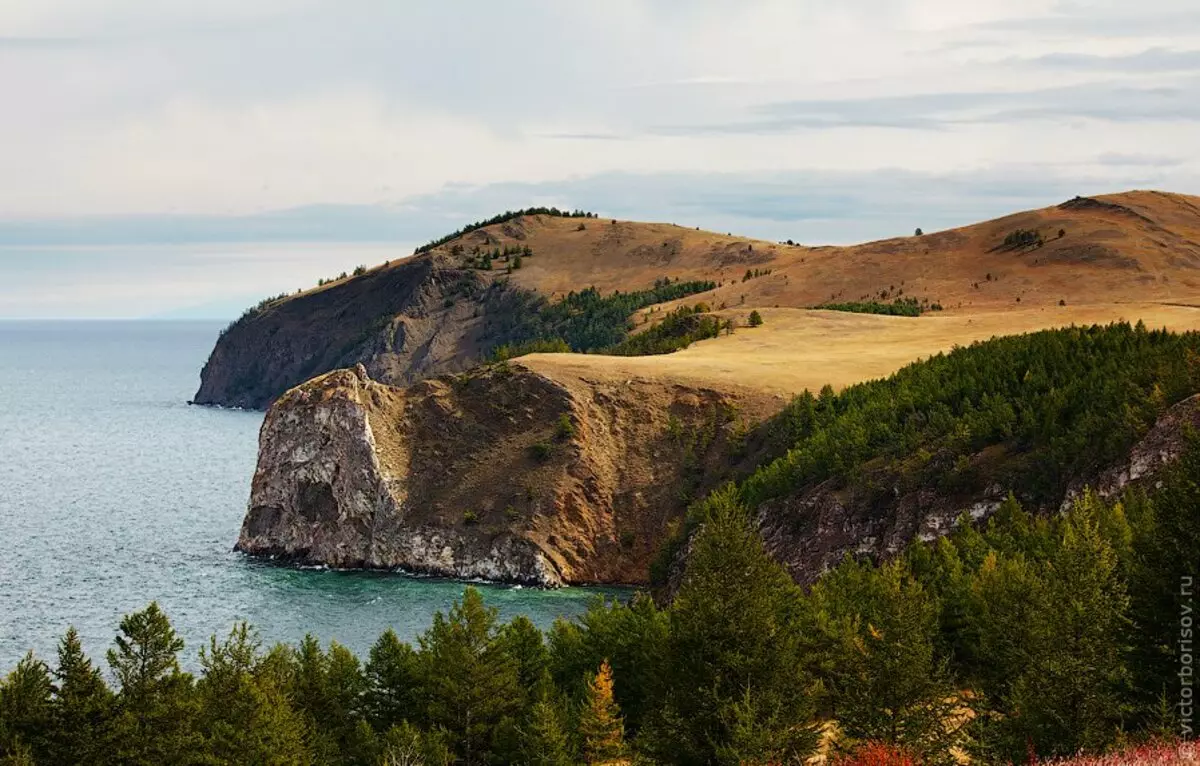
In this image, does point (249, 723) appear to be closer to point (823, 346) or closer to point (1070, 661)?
point (1070, 661)

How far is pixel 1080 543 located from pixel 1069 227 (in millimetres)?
149232

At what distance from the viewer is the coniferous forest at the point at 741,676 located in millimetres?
36125

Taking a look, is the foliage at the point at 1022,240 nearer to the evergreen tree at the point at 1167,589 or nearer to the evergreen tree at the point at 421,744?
the evergreen tree at the point at 421,744

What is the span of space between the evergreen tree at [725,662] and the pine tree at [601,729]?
606 centimetres

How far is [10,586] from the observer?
93.0 metres

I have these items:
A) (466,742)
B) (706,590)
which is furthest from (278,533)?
(706,590)

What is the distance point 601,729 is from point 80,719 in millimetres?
18056

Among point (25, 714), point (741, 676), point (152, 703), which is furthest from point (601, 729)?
point (25, 714)

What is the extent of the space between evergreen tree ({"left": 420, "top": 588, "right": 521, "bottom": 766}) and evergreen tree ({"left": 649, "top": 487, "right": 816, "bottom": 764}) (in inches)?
435

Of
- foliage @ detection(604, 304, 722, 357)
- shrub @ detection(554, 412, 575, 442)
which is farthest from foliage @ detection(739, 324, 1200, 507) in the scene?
foliage @ detection(604, 304, 722, 357)

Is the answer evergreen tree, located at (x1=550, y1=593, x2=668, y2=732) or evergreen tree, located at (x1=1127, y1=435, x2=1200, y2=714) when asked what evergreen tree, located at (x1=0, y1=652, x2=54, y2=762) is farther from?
evergreen tree, located at (x1=1127, y1=435, x2=1200, y2=714)

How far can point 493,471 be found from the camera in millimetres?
110750

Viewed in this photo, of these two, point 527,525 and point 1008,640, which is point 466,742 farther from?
point 527,525

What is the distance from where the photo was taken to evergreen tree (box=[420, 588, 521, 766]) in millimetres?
50281
